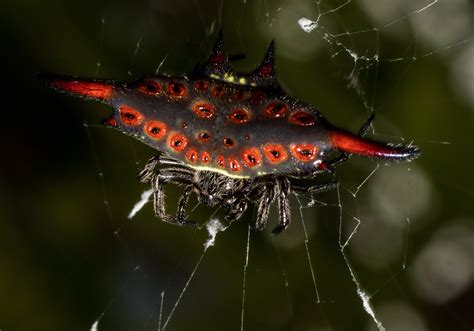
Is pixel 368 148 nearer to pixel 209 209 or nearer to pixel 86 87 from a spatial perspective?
pixel 86 87

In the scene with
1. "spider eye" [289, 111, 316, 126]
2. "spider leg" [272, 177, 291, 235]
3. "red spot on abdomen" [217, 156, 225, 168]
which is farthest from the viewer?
"spider leg" [272, 177, 291, 235]

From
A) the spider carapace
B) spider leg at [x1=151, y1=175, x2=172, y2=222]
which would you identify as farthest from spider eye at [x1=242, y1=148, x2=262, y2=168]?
spider leg at [x1=151, y1=175, x2=172, y2=222]

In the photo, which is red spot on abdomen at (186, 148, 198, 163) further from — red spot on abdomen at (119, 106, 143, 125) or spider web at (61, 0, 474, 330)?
spider web at (61, 0, 474, 330)

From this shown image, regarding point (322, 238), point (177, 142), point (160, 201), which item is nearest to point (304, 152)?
point (177, 142)

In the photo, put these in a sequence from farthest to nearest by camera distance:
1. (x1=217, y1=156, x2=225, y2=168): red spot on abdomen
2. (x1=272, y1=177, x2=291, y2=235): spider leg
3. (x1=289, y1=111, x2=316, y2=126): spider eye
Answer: (x1=272, y1=177, x2=291, y2=235): spider leg → (x1=217, y1=156, x2=225, y2=168): red spot on abdomen → (x1=289, y1=111, x2=316, y2=126): spider eye

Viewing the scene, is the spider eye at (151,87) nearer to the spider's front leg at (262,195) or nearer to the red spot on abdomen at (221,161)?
the red spot on abdomen at (221,161)

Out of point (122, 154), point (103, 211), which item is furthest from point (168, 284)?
point (122, 154)

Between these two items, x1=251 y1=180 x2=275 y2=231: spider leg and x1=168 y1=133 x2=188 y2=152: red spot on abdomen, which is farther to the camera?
x1=251 y1=180 x2=275 y2=231: spider leg
